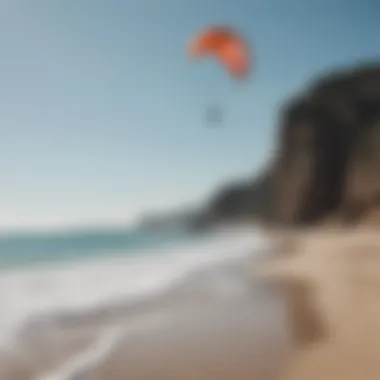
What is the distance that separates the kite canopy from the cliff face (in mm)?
152

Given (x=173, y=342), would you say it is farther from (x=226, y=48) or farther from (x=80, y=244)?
(x=226, y=48)

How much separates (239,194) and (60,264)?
1.48 ft

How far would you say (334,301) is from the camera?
1521mm

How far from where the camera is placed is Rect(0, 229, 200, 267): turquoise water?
54.8 inches

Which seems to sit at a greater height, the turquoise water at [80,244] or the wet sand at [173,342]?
the turquoise water at [80,244]

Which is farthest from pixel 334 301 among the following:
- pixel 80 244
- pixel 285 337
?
pixel 80 244

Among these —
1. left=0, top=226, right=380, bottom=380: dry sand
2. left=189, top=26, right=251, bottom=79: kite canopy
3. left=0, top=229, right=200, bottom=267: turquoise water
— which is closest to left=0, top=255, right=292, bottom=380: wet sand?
left=0, top=226, right=380, bottom=380: dry sand

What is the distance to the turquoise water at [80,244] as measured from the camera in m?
1.39

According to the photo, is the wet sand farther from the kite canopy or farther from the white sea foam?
the kite canopy

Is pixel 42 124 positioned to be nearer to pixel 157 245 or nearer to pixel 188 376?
pixel 157 245

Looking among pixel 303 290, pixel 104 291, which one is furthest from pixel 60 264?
pixel 303 290

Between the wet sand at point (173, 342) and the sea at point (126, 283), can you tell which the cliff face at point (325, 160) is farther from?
the wet sand at point (173, 342)

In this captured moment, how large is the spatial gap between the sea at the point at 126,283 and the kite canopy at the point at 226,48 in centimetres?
39

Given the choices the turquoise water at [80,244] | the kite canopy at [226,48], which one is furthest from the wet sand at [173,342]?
the kite canopy at [226,48]
